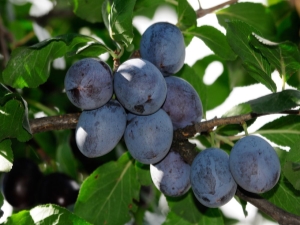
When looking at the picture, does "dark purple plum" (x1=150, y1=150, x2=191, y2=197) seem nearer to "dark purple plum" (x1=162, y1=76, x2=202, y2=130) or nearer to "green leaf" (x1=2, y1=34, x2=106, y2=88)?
"dark purple plum" (x1=162, y1=76, x2=202, y2=130)

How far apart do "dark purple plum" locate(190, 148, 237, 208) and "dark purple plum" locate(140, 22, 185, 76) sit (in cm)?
25

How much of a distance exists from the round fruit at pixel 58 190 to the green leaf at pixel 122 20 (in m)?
0.85

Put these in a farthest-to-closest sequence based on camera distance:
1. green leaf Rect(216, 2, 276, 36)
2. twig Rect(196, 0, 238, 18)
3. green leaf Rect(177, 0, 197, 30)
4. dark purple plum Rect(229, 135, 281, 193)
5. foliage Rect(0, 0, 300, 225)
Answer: green leaf Rect(216, 2, 276, 36), twig Rect(196, 0, 238, 18), green leaf Rect(177, 0, 197, 30), foliage Rect(0, 0, 300, 225), dark purple plum Rect(229, 135, 281, 193)

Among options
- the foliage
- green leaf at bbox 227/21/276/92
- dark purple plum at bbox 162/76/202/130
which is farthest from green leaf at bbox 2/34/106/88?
green leaf at bbox 227/21/276/92

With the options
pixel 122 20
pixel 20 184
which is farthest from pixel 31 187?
pixel 122 20

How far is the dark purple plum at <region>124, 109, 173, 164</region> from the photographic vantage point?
4.22 ft

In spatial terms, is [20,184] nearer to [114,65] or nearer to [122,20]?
[114,65]

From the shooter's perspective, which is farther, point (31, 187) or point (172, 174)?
point (31, 187)

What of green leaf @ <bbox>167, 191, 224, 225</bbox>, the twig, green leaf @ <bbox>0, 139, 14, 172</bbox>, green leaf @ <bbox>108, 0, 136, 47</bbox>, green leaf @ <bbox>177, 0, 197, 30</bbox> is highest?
green leaf @ <bbox>108, 0, 136, 47</bbox>

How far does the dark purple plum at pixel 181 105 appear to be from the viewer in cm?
138

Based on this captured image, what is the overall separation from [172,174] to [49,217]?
1.04ft

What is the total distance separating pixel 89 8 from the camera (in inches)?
70.9

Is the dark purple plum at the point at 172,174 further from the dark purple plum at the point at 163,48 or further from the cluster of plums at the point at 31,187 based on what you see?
the cluster of plums at the point at 31,187

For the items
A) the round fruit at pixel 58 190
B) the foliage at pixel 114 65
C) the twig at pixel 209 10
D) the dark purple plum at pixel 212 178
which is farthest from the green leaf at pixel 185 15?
the round fruit at pixel 58 190
